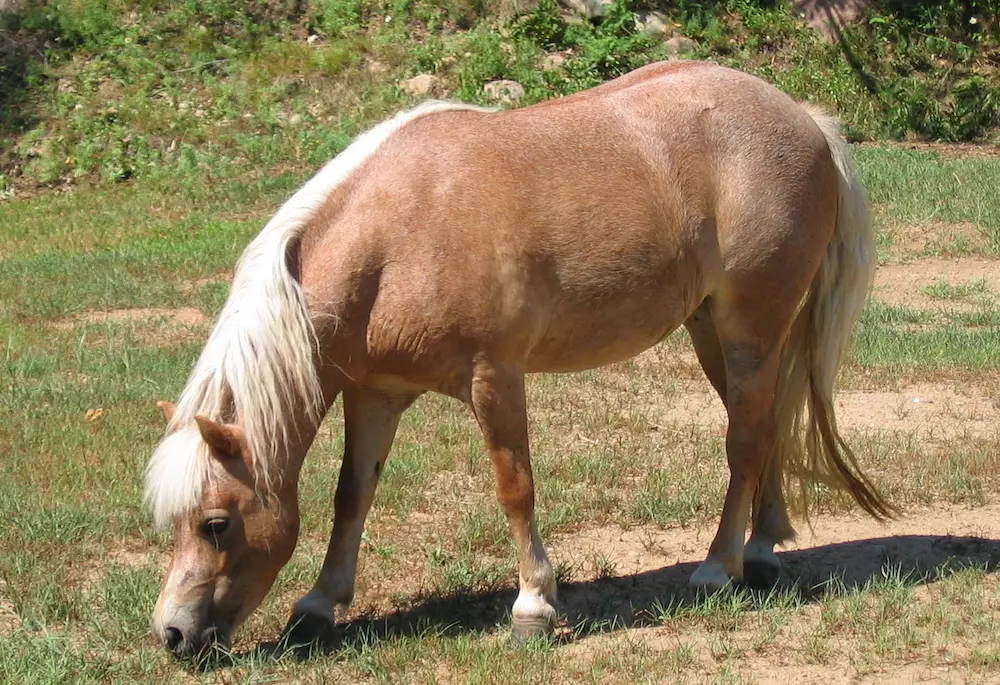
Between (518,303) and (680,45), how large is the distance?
12.2 meters

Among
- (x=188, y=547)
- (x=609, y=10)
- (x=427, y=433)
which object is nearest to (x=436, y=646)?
(x=188, y=547)

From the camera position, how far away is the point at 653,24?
52.2ft

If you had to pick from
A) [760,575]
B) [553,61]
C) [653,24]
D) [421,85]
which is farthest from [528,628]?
[653,24]

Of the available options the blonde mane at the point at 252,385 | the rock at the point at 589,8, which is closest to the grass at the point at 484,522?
the blonde mane at the point at 252,385

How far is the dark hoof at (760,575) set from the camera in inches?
202

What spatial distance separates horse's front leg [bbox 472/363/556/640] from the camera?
4.41 meters

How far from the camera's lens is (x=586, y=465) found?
625 centimetres

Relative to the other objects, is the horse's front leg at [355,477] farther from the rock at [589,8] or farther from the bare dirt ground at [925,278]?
the rock at [589,8]

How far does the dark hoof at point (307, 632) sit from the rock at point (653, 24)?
40.5 feet

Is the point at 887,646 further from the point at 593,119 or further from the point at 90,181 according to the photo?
the point at 90,181

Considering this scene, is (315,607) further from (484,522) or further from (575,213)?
(575,213)

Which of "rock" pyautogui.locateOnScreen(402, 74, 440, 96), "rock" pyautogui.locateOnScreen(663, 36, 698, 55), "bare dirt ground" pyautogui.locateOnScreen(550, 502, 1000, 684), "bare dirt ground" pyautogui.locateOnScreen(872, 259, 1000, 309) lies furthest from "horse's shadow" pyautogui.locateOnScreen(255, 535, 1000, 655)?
"rock" pyautogui.locateOnScreen(663, 36, 698, 55)

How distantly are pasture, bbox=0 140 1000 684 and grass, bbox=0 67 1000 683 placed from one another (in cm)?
1

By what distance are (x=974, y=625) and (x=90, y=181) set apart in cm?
1156
